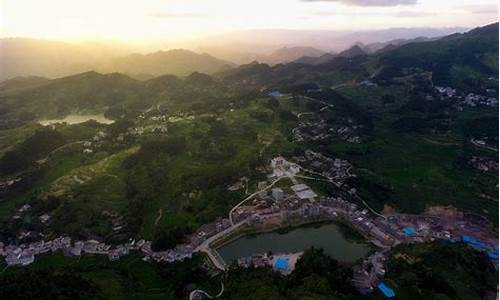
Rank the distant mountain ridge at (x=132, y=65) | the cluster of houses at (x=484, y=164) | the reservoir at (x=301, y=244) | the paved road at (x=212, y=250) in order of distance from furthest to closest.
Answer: the distant mountain ridge at (x=132, y=65) → the cluster of houses at (x=484, y=164) → the reservoir at (x=301, y=244) → the paved road at (x=212, y=250)

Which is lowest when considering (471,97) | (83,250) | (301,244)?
(471,97)

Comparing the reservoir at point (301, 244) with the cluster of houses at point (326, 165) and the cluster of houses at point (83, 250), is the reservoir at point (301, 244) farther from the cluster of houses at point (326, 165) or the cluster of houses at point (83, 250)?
the cluster of houses at point (326, 165)

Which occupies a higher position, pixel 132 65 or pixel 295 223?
pixel 295 223

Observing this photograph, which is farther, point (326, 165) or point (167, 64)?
point (167, 64)

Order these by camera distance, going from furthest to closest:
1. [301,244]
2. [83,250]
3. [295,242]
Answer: [295,242] < [301,244] < [83,250]

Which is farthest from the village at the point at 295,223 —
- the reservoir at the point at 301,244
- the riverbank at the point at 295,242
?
the reservoir at the point at 301,244

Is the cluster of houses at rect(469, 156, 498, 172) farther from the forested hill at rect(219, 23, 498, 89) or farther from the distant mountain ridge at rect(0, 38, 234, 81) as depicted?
the distant mountain ridge at rect(0, 38, 234, 81)

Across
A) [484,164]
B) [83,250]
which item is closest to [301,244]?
[83,250]

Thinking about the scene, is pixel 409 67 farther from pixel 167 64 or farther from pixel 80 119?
pixel 167 64
